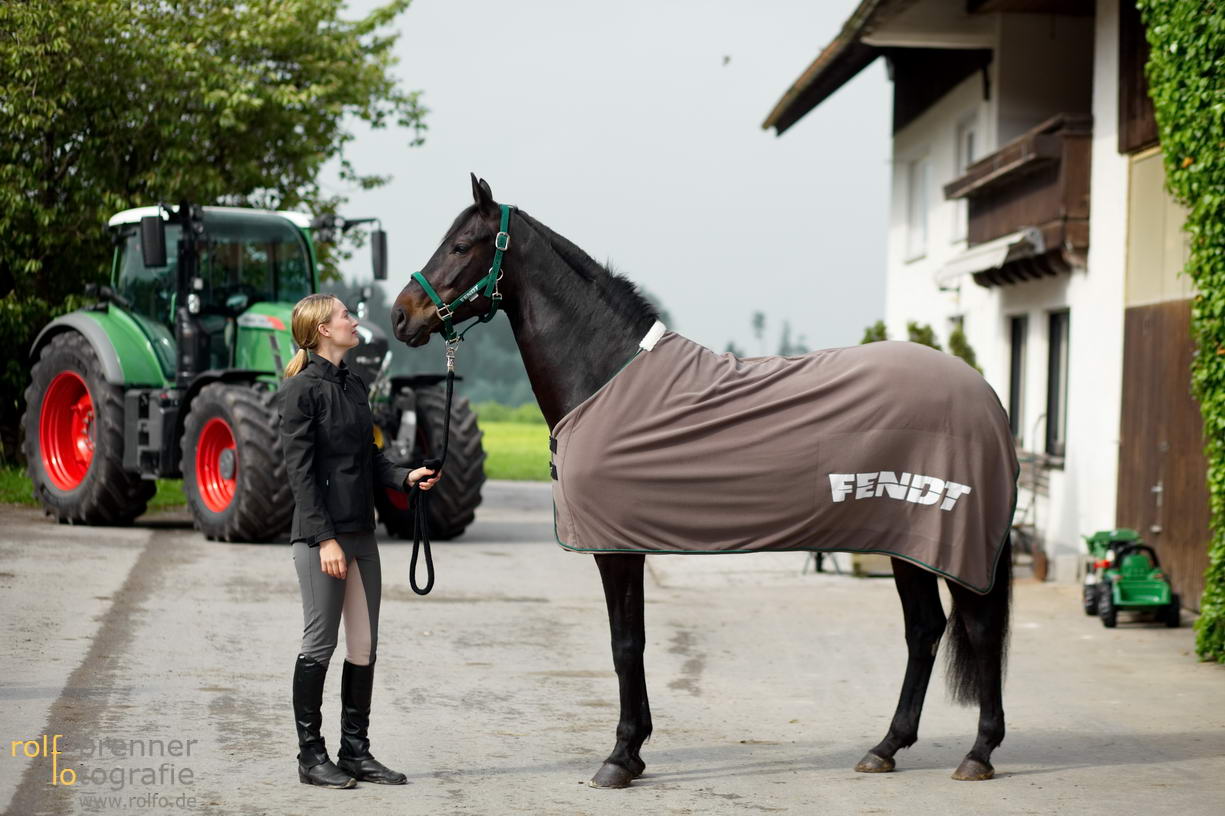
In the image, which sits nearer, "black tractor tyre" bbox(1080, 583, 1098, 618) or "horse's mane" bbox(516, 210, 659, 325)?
"horse's mane" bbox(516, 210, 659, 325)

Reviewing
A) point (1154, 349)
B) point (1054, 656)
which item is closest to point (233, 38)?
point (1154, 349)

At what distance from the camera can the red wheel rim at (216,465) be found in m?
13.0

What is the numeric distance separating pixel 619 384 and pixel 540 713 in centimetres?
192

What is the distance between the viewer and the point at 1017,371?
1574 centimetres

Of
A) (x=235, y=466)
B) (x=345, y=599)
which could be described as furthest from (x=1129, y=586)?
(x=235, y=466)

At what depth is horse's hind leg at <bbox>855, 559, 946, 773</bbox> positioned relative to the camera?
19.4ft

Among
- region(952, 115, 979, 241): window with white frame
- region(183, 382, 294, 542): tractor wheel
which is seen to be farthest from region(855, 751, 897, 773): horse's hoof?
region(952, 115, 979, 241): window with white frame

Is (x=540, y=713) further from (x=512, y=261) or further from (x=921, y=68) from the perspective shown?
(x=921, y=68)

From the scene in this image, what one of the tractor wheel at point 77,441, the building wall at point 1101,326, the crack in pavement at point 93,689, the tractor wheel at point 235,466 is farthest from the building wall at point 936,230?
the crack in pavement at point 93,689

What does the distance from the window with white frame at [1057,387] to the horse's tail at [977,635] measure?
8.56m

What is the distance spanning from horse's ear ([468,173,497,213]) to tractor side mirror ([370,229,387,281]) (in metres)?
8.81

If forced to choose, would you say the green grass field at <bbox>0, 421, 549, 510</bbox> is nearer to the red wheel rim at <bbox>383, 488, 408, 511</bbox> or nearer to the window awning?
the red wheel rim at <bbox>383, 488, 408, 511</bbox>

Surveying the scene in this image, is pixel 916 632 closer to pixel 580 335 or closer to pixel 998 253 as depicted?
pixel 580 335

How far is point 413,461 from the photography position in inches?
523
